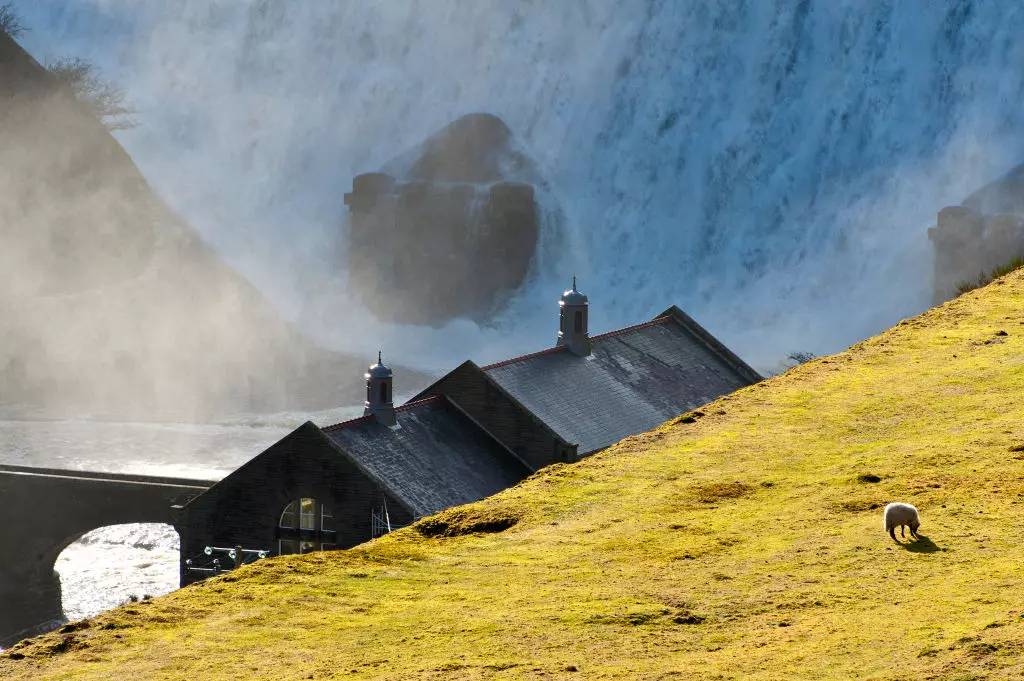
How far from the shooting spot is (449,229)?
11050 cm

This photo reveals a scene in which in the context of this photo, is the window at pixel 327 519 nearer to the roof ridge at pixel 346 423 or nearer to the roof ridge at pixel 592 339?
the roof ridge at pixel 346 423

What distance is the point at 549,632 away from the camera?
48.2 ft

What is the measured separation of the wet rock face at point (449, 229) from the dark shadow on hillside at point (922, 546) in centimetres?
9218

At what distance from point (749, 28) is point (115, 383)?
4599cm

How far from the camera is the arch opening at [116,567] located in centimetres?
5556

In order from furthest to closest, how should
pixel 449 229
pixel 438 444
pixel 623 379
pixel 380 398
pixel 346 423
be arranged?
pixel 449 229 < pixel 623 379 < pixel 438 444 < pixel 380 398 < pixel 346 423

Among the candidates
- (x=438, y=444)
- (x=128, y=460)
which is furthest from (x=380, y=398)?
(x=128, y=460)

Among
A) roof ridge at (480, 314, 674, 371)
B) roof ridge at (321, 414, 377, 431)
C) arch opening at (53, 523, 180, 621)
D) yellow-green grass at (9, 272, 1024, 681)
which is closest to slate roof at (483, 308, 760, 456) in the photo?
roof ridge at (480, 314, 674, 371)

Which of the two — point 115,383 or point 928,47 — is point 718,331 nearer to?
point 928,47

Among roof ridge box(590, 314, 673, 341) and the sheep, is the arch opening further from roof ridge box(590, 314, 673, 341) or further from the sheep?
the sheep

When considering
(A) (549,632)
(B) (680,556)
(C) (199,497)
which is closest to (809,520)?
(B) (680,556)

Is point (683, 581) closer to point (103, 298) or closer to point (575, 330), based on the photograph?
point (575, 330)

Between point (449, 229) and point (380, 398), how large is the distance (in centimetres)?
6202

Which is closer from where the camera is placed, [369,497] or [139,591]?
[369,497]
